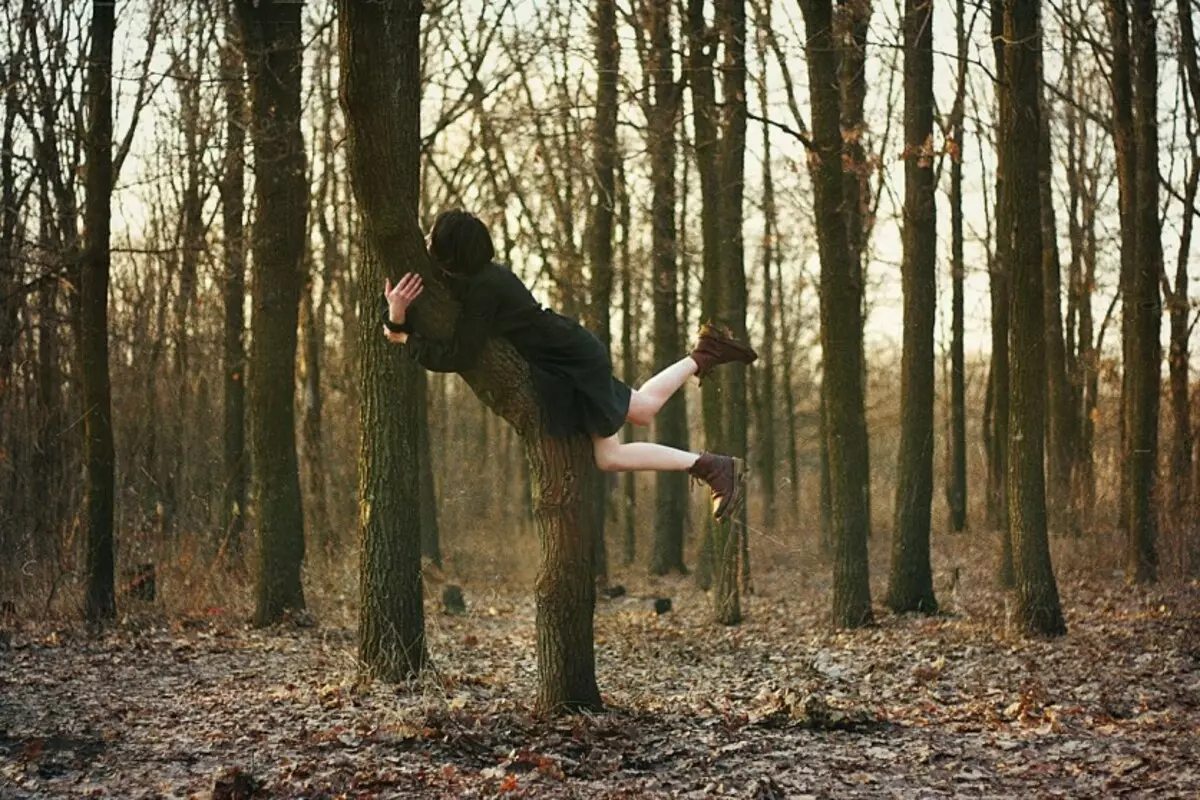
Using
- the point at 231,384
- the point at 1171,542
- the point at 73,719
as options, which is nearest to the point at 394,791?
the point at 73,719

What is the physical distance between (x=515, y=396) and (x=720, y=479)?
60.6 inches

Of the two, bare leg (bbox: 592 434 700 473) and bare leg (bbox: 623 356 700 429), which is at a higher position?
bare leg (bbox: 623 356 700 429)

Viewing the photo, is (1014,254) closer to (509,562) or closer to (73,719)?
(73,719)

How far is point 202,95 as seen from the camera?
20.0 meters

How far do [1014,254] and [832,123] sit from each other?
110 inches

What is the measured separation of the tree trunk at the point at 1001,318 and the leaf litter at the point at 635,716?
12.7 ft

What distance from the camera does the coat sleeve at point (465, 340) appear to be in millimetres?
9148

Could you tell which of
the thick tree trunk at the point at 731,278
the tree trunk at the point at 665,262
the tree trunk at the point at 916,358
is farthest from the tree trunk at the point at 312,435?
the tree trunk at the point at 916,358

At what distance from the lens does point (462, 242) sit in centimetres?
924

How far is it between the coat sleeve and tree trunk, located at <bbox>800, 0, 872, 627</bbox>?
6903 mm

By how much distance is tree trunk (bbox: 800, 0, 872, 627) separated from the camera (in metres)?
15.4

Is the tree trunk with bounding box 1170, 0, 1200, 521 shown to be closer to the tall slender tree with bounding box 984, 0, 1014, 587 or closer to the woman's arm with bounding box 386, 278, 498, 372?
the tall slender tree with bounding box 984, 0, 1014, 587

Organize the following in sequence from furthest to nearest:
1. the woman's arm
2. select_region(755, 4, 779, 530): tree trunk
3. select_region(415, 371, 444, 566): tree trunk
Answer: select_region(755, 4, 779, 530): tree trunk → select_region(415, 371, 444, 566): tree trunk → the woman's arm

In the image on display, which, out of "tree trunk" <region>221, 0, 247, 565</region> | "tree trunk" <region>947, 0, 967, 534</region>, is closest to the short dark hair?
"tree trunk" <region>221, 0, 247, 565</region>
